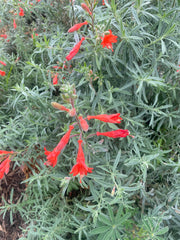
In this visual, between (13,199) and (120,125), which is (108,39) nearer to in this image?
(120,125)

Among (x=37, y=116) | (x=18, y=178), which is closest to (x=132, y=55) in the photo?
(x=37, y=116)

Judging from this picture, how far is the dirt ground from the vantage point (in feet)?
10.8

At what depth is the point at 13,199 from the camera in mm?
3482

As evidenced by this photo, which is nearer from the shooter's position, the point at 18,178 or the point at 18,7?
the point at 18,7

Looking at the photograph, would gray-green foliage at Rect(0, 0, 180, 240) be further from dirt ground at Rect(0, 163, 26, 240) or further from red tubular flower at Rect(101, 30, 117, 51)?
dirt ground at Rect(0, 163, 26, 240)

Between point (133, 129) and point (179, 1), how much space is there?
1.43 meters

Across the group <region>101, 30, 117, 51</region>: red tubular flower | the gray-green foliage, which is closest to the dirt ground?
the gray-green foliage

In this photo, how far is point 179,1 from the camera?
2160 mm

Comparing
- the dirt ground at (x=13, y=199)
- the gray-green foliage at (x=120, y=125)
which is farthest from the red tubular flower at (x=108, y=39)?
the dirt ground at (x=13, y=199)

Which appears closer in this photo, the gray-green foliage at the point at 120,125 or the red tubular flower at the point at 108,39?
the red tubular flower at the point at 108,39

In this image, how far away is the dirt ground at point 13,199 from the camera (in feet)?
10.8

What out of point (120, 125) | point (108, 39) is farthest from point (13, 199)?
point (108, 39)

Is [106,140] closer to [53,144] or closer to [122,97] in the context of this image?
[122,97]

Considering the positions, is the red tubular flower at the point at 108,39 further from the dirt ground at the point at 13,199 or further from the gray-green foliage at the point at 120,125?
the dirt ground at the point at 13,199
